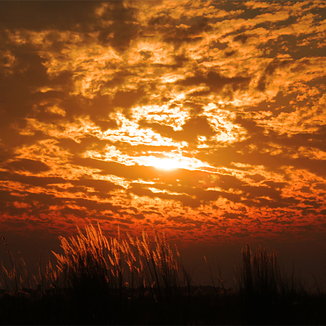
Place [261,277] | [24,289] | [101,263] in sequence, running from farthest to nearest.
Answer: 1. [24,289]
2. [101,263]
3. [261,277]

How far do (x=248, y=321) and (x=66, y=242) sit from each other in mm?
3949

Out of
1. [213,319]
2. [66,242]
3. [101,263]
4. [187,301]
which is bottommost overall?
[213,319]

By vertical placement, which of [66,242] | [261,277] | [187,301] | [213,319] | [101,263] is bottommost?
[213,319]

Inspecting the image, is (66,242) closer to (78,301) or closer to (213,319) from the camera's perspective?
(78,301)

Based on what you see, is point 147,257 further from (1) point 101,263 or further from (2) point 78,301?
(2) point 78,301

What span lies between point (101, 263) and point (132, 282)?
751 millimetres

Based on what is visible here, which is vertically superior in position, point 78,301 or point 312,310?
→ point 78,301

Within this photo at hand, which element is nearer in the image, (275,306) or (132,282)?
(275,306)

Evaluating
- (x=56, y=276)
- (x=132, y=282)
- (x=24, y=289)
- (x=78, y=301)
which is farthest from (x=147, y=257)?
(x=24, y=289)

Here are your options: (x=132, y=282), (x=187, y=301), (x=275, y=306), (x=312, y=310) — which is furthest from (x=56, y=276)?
(x=312, y=310)

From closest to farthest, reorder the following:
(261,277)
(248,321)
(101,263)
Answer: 1. (248,321)
2. (261,277)
3. (101,263)

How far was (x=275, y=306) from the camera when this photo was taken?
5.54 metres

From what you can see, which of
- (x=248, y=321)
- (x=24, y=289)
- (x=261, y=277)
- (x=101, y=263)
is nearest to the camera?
(x=248, y=321)

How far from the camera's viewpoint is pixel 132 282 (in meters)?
6.30
